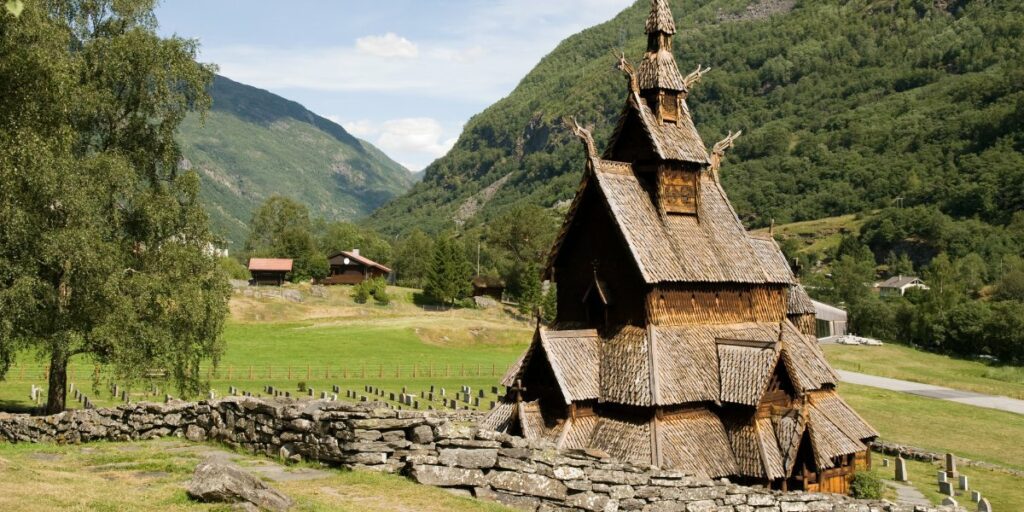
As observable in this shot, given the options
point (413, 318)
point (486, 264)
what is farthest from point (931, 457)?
point (486, 264)

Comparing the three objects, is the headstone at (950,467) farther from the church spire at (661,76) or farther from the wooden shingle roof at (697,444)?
the church spire at (661,76)

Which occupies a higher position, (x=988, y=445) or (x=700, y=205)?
(x=700, y=205)

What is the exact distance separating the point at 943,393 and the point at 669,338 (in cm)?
5395

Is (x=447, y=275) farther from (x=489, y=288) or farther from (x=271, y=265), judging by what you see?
(x=271, y=265)

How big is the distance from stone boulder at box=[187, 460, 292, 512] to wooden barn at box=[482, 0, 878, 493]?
45.1ft

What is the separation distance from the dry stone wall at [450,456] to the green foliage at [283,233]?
383 feet

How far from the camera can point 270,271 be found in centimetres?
12738

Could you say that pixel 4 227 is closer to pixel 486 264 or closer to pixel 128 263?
pixel 128 263

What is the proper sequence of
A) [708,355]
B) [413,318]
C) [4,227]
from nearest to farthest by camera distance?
[4,227] < [708,355] < [413,318]

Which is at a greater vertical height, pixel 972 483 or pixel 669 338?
pixel 669 338

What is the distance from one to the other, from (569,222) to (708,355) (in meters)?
7.02

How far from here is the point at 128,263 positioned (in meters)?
32.1

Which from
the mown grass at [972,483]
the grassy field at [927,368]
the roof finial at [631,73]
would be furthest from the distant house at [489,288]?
the roof finial at [631,73]

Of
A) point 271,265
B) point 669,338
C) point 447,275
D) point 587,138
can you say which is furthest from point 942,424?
point 271,265
